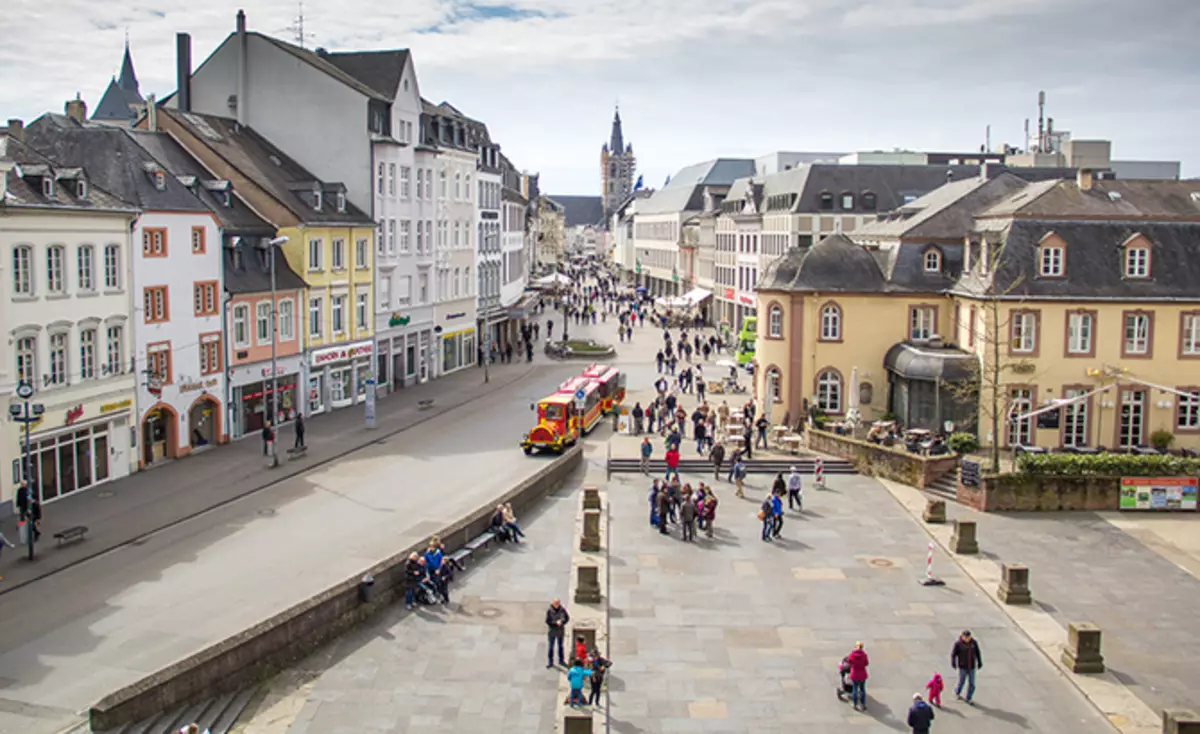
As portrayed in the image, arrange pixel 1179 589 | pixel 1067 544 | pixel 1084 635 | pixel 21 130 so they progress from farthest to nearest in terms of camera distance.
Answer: pixel 21 130 → pixel 1067 544 → pixel 1179 589 → pixel 1084 635

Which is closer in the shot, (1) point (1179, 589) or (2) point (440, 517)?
(1) point (1179, 589)

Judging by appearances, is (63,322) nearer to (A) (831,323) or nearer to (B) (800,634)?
(B) (800,634)

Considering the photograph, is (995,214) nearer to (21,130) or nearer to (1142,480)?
(1142,480)

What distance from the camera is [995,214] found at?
146 ft

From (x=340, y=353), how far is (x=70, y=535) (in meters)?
23.7

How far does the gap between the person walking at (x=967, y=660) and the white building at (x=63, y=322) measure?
80.4 ft

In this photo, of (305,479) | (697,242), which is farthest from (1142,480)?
(697,242)

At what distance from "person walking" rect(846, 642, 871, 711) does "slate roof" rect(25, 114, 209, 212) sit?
27.9 metres

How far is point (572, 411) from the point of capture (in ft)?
144

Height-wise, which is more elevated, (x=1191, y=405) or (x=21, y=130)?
(x=21, y=130)

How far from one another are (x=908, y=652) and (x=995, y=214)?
26092 millimetres

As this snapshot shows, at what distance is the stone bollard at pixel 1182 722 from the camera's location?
18141mm

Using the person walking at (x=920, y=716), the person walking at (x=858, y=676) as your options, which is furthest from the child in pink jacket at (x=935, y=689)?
the person walking at (x=920, y=716)

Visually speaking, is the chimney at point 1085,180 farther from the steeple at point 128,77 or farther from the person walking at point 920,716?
the steeple at point 128,77
